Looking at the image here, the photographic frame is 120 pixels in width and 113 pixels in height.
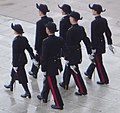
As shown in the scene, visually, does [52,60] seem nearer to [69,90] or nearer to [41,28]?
[41,28]

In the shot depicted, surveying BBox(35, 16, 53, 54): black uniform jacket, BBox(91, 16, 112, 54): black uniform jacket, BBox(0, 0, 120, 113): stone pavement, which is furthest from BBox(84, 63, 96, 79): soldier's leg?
BBox(35, 16, 53, 54): black uniform jacket

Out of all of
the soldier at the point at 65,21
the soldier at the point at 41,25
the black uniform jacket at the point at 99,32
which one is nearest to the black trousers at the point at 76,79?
the soldier at the point at 65,21

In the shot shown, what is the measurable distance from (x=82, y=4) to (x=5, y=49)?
497cm

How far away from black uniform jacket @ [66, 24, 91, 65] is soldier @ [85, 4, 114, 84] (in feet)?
1.39

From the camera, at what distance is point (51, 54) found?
8820 millimetres

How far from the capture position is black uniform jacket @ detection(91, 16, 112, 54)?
9.65 metres

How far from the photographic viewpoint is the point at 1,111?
360 inches

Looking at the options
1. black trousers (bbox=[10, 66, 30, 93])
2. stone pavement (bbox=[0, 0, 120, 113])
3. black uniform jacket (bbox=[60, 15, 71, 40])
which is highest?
black uniform jacket (bbox=[60, 15, 71, 40])

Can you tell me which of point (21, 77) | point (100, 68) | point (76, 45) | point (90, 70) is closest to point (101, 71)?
point (100, 68)

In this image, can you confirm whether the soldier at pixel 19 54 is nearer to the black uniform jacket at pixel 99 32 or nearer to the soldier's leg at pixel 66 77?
the soldier's leg at pixel 66 77

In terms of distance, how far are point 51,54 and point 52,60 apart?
0.44ft

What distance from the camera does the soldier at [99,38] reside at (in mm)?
9648

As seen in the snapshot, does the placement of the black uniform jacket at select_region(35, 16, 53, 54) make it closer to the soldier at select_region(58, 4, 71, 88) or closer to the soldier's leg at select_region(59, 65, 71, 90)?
the soldier at select_region(58, 4, 71, 88)

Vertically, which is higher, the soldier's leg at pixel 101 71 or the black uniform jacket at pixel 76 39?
the black uniform jacket at pixel 76 39
